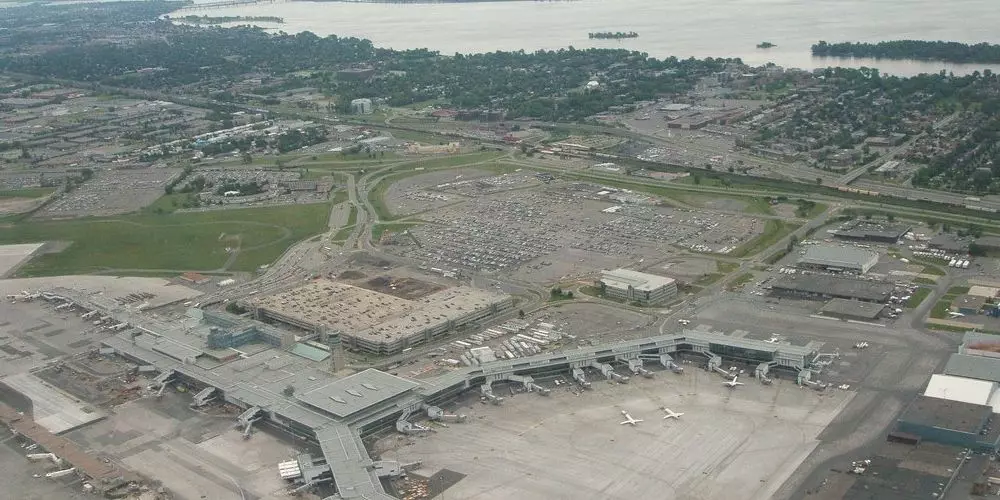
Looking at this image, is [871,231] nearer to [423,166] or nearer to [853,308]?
[853,308]

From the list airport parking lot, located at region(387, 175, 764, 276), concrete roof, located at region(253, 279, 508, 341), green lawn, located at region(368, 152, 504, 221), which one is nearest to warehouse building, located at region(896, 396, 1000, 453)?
concrete roof, located at region(253, 279, 508, 341)

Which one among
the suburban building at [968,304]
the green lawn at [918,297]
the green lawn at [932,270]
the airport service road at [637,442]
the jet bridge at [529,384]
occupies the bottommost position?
the airport service road at [637,442]

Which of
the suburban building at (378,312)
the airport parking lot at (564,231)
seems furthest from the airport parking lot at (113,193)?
the suburban building at (378,312)

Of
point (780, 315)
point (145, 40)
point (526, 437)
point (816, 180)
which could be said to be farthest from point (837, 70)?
point (145, 40)

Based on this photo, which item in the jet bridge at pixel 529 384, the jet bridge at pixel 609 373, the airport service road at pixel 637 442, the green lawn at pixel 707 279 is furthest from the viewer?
the green lawn at pixel 707 279

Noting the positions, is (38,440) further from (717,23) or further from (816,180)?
(717,23)

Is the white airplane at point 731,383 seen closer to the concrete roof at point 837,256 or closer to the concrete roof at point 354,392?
the concrete roof at point 354,392
